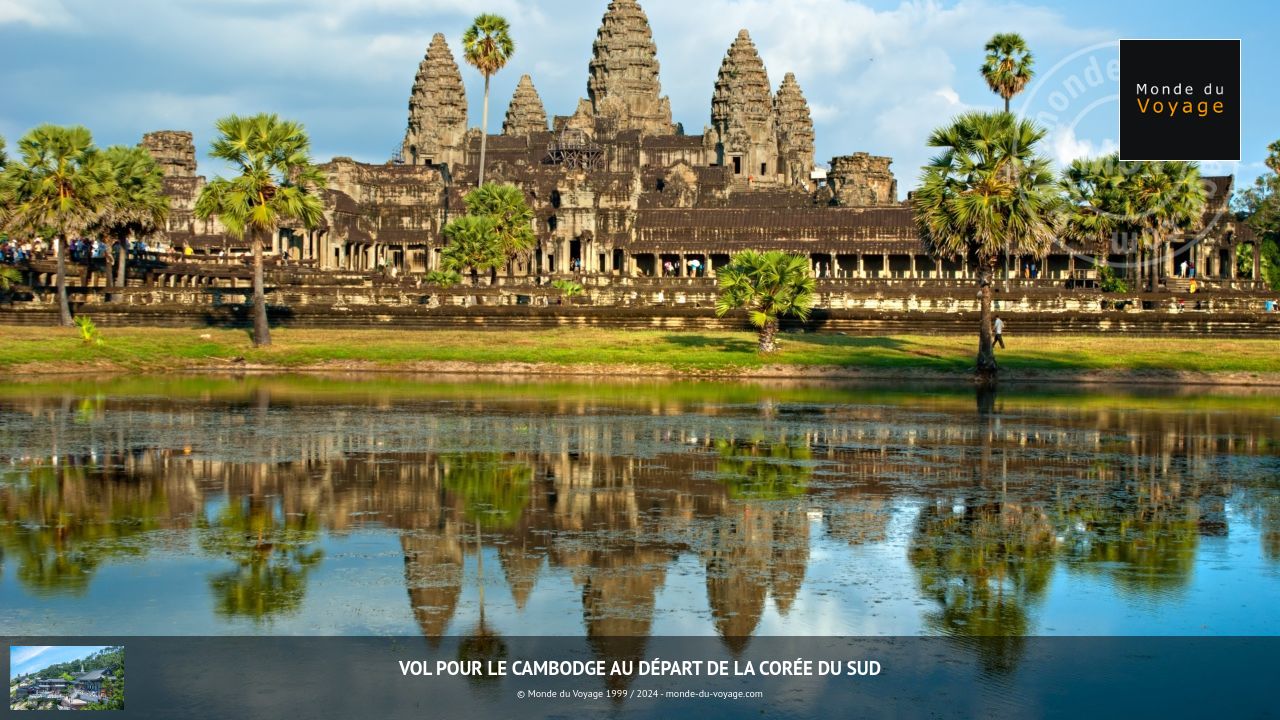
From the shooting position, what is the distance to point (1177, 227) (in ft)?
215

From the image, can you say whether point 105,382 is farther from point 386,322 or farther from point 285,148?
point 386,322

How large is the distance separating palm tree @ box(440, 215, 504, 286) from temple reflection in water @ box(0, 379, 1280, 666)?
48287 mm

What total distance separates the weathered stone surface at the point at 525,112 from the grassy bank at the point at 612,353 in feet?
323

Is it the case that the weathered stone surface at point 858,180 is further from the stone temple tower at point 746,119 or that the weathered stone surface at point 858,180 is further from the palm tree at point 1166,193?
the palm tree at point 1166,193

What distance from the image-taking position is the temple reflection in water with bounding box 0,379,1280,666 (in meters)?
11.6

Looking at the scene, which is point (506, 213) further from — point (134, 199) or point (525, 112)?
point (525, 112)

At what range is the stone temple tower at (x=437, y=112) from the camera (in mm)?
142250

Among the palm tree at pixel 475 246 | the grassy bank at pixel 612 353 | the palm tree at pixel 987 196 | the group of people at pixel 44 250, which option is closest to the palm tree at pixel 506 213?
the palm tree at pixel 475 246

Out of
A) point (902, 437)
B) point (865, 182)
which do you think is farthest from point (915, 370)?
point (865, 182)

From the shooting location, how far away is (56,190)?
50.2 m

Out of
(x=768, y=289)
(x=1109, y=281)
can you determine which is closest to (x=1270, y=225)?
(x=1109, y=281)

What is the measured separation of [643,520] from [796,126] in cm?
14340

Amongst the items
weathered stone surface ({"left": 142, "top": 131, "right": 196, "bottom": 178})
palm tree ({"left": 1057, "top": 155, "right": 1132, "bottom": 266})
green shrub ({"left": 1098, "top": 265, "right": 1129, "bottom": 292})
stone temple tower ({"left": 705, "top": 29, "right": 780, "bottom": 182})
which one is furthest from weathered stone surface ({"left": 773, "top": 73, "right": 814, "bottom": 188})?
palm tree ({"left": 1057, "top": 155, "right": 1132, "bottom": 266})

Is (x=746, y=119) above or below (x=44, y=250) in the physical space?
above
